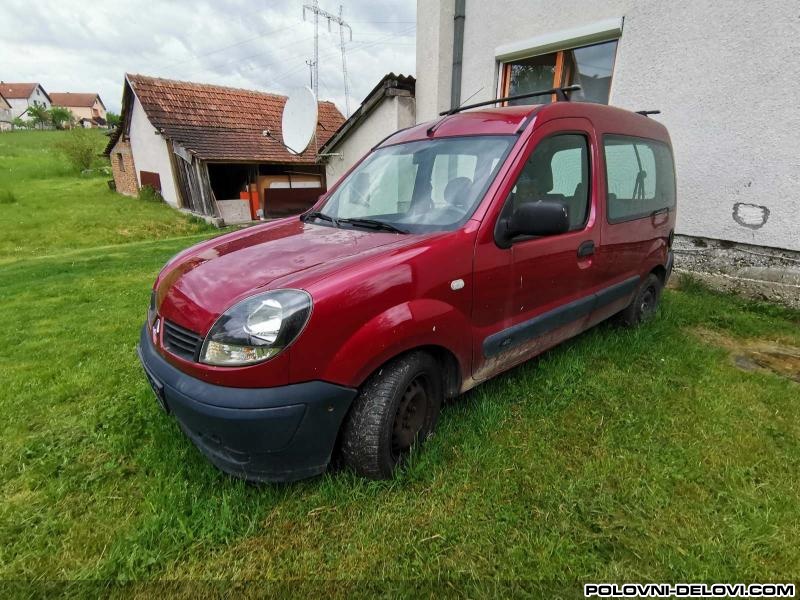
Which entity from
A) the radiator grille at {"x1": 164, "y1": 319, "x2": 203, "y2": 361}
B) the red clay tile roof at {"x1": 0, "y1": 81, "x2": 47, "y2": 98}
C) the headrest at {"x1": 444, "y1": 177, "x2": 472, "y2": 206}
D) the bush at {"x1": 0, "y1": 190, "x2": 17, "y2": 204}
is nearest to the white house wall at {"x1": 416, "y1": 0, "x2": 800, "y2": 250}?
the headrest at {"x1": 444, "y1": 177, "x2": 472, "y2": 206}

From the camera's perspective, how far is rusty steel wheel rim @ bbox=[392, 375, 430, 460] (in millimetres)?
2129

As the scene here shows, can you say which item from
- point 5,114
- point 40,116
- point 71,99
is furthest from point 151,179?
point 71,99

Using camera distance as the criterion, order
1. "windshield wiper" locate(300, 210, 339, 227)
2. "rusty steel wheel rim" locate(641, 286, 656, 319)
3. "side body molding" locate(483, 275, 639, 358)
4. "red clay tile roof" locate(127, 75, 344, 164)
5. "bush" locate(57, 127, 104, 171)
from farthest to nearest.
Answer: "bush" locate(57, 127, 104, 171), "red clay tile roof" locate(127, 75, 344, 164), "rusty steel wheel rim" locate(641, 286, 656, 319), "windshield wiper" locate(300, 210, 339, 227), "side body molding" locate(483, 275, 639, 358)

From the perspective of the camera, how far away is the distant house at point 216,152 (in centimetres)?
1612

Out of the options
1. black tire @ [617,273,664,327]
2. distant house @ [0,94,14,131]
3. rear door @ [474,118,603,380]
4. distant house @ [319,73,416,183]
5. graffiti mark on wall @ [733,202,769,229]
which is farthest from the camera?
distant house @ [0,94,14,131]

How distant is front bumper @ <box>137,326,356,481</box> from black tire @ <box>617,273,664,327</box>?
3.00 metres

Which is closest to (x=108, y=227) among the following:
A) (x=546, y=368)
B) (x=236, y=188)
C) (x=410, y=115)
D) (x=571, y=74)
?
(x=236, y=188)

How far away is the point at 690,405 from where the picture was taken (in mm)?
2812

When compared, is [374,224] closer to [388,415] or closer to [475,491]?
[388,415]

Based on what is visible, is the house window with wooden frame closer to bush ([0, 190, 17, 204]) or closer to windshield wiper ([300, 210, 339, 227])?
windshield wiper ([300, 210, 339, 227])

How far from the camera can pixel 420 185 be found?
2674mm

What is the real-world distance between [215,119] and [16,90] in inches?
4373

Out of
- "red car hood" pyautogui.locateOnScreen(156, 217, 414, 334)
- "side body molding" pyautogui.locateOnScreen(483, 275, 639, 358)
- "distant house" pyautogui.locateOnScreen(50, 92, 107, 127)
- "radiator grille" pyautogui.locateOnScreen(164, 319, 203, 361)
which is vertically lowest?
"side body molding" pyautogui.locateOnScreen(483, 275, 639, 358)

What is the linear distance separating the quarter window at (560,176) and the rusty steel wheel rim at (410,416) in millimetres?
1179
